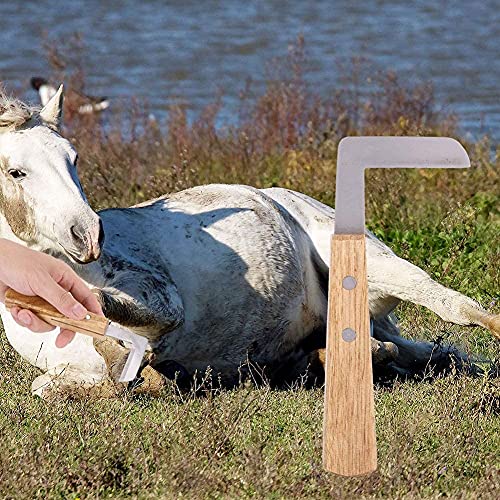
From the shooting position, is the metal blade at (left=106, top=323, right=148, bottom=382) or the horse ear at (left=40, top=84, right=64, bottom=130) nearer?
the metal blade at (left=106, top=323, right=148, bottom=382)

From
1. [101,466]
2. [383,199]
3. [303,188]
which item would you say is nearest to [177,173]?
[303,188]

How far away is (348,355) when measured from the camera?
13.1 ft

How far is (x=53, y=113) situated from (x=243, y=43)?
14.9 meters

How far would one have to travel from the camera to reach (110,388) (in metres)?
5.17

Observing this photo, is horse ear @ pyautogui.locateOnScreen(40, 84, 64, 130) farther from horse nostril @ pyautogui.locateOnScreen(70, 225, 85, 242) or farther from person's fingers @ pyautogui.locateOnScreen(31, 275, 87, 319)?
person's fingers @ pyautogui.locateOnScreen(31, 275, 87, 319)

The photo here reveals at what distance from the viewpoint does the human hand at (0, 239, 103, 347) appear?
13.9 feet

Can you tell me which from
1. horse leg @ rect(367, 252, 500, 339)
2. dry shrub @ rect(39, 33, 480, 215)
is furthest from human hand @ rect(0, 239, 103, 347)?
dry shrub @ rect(39, 33, 480, 215)

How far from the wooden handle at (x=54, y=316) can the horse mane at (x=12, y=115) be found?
2.71 ft

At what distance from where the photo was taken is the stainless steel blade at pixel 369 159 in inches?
156

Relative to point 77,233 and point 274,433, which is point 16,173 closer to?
point 77,233

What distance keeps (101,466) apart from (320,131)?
22.7 ft

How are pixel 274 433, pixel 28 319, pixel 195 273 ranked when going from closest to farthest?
pixel 28 319 < pixel 274 433 < pixel 195 273

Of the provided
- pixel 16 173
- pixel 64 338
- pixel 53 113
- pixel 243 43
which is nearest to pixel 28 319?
pixel 64 338

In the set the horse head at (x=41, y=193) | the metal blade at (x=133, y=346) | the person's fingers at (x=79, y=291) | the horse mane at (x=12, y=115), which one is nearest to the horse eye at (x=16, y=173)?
the horse head at (x=41, y=193)
